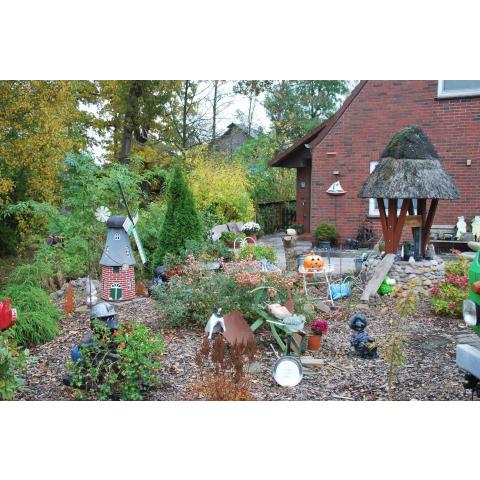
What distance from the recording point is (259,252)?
26.8 feet

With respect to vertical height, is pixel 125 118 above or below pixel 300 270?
above

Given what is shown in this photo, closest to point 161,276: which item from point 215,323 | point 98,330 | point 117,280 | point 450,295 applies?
point 117,280

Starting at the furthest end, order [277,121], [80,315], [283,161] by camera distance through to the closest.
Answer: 1. [277,121]
2. [283,161]
3. [80,315]

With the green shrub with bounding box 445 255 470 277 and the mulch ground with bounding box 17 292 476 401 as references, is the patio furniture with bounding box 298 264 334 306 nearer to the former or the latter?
the mulch ground with bounding box 17 292 476 401

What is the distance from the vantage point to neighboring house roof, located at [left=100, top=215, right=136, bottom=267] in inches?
282

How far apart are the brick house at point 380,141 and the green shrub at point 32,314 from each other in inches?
171

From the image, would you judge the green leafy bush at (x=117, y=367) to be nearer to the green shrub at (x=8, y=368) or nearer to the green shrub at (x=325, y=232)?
the green shrub at (x=8, y=368)

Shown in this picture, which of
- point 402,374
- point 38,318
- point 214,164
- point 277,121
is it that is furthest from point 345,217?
point 277,121

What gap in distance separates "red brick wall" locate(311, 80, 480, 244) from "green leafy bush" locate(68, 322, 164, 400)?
500 centimetres

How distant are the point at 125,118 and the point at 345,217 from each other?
4646 millimetres

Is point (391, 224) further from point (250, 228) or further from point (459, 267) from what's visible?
point (250, 228)

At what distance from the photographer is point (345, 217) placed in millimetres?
9258

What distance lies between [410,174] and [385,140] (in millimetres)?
1860

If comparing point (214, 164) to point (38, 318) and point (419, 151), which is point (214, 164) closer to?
point (419, 151)
